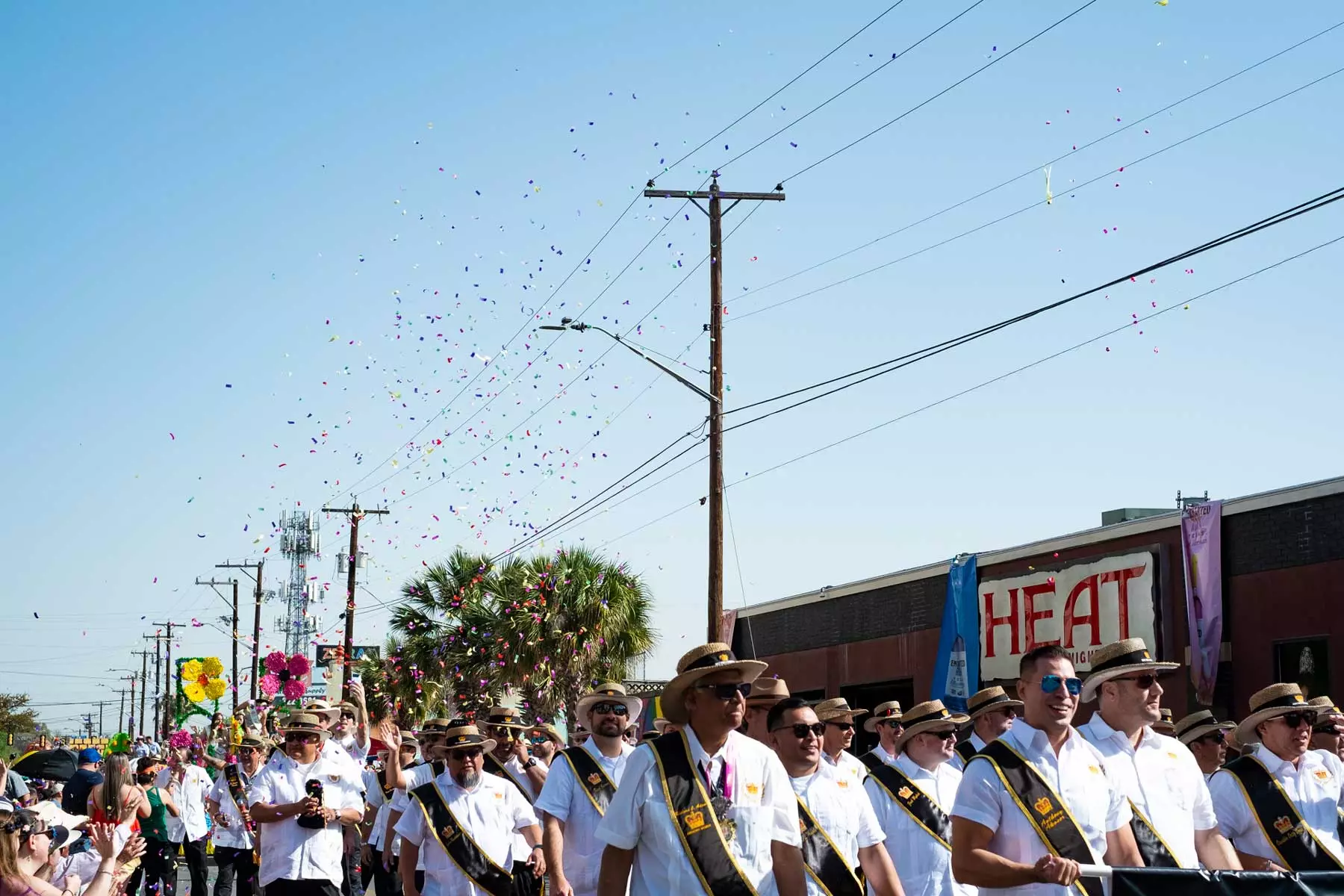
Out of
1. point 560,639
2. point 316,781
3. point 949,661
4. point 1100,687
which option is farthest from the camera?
point 560,639

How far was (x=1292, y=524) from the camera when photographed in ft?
59.4

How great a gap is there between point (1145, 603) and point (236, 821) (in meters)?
10.9

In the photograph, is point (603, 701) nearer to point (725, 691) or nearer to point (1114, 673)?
point (1114, 673)

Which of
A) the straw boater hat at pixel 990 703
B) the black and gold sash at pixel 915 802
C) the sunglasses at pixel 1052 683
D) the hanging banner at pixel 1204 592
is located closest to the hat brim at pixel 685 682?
the sunglasses at pixel 1052 683

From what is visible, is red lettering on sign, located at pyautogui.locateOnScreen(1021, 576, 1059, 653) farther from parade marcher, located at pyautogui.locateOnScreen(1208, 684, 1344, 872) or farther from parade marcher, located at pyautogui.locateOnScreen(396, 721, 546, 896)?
parade marcher, located at pyautogui.locateOnScreen(396, 721, 546, 896)

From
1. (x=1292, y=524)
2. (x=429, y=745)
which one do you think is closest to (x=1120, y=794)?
(x=429, y=745)

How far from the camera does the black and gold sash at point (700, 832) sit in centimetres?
580

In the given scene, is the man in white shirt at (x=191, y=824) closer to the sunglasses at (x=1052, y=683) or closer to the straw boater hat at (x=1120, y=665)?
the straw boater hat at (x=1120, y=665)

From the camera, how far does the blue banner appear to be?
23484 mm

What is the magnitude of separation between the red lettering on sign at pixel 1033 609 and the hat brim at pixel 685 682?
16129mm

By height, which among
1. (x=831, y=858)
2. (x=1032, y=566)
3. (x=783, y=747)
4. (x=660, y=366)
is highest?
(x=660, y=366)

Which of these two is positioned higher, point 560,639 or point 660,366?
point 660,366

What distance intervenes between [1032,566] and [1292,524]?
4.73m

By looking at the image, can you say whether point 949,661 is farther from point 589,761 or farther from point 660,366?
point 589,761
